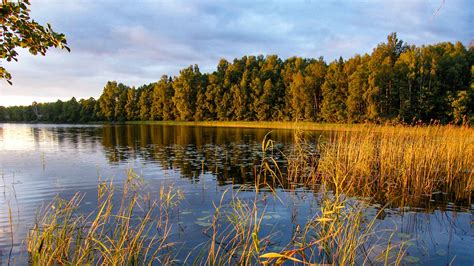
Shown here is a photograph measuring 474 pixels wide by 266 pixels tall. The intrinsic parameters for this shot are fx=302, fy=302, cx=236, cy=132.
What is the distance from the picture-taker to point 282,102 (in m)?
94.4

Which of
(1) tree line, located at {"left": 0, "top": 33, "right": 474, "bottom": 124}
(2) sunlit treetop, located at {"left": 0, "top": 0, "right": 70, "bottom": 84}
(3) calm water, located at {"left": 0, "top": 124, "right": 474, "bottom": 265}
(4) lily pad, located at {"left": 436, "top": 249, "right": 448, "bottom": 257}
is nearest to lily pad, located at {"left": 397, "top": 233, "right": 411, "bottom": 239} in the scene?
(3) calm water, located at {"left": 0, "top": 124, "right": 474, "bottom": 265}

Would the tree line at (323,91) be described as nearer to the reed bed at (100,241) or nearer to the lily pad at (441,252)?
the lily pad at (441,252)

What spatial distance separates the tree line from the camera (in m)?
66.9

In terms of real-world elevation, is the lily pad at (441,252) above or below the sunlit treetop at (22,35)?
below

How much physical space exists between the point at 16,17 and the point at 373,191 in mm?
14854

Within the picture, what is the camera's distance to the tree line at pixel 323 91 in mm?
66875

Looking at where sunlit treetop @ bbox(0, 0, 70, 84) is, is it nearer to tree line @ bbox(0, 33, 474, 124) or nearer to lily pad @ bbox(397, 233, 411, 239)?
lily pad @ bbox(397, 233, 411, 239)

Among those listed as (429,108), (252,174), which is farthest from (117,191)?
(429,108)

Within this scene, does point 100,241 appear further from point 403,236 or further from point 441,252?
point 441,252

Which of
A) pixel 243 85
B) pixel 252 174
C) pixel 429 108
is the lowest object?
pixel 252 174

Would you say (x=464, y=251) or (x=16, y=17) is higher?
(x=16, y=17)

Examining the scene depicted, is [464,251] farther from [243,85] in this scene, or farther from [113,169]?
[243,85]

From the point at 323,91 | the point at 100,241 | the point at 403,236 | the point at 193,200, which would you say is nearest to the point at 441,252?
the point at 403,236

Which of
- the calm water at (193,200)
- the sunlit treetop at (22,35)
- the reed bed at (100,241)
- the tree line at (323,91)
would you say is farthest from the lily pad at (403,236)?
the tree line at (323,91)
